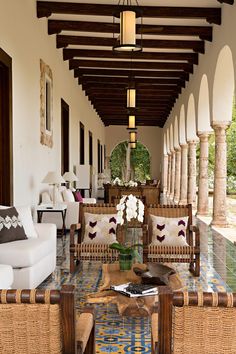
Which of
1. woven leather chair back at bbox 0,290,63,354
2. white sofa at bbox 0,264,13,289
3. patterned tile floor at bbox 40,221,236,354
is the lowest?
patterned tile floor at bbox 40,221,236,354

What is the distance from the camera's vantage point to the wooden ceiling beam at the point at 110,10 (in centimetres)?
917

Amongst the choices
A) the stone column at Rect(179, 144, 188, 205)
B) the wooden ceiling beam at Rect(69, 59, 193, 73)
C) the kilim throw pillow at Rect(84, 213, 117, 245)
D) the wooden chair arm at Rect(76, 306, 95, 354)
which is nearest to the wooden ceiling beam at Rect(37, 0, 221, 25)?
the kilim throw pillow at Rect(84, 213, 117, 245)

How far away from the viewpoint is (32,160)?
8.80 meters

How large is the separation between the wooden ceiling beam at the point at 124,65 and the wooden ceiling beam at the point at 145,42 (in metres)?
2.20

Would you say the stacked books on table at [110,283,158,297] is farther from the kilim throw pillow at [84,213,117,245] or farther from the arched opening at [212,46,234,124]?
the arched opening at [212,46,234,124]

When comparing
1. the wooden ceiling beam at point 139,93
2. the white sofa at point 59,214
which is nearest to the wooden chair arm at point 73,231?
the white sofa at point 59,214

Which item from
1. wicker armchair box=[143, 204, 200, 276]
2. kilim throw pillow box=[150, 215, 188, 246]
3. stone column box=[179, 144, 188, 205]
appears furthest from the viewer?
stone column box=[179, 144, 188, 205]

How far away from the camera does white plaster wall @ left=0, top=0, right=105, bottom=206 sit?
293 inches

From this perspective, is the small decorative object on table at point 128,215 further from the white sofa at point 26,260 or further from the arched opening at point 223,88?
the arched opening at point 223,88

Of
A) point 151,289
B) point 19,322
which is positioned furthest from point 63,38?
point 19,322

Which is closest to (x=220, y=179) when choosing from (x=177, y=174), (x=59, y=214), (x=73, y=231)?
(x=59, y=214)

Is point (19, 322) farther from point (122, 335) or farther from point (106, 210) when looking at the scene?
point (106, 210)

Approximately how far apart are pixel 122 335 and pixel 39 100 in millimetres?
6155

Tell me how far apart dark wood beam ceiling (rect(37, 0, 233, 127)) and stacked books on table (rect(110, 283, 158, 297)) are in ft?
10.6
